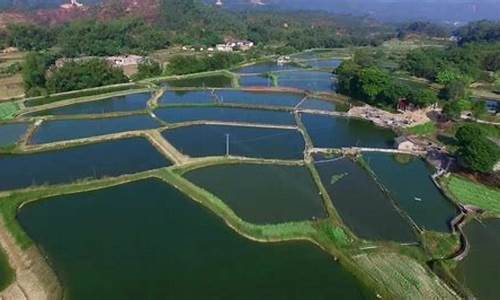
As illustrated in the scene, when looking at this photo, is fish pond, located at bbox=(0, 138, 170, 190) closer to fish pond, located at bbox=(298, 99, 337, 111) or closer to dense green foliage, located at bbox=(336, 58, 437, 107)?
fish pond, located at bbox=(298, 99, 337, 111)

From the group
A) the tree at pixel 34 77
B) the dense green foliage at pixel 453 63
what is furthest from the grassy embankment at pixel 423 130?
the tree at pixel 34 77

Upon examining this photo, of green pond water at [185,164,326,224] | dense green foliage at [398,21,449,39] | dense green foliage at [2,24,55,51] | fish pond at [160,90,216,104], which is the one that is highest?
dense green foliage at [2,24,55,51]

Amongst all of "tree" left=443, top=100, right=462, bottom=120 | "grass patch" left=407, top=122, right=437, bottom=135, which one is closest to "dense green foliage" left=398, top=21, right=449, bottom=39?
"tree" left=443, top=100, right=462, bottom=120

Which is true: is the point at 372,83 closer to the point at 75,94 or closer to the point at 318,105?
the point at 318,105

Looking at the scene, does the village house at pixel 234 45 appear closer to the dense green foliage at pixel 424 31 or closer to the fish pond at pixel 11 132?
the dense green foliage at pixel 424 31

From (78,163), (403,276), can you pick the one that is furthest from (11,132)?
(403,276)

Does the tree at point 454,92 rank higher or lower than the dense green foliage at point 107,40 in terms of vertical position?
lower
